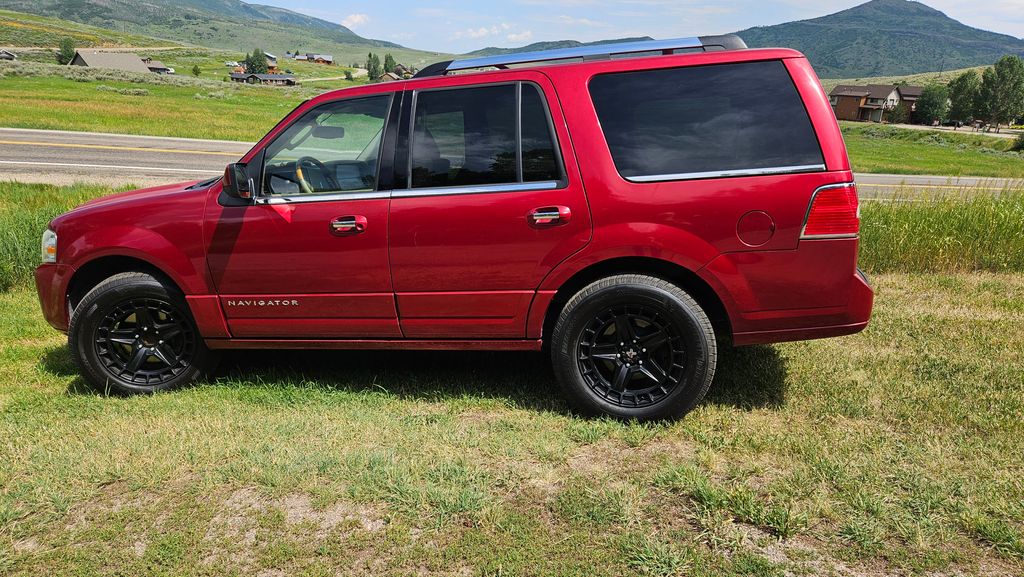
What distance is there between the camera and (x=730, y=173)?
351 cm

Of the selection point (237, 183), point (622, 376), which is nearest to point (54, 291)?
point (237, 183)

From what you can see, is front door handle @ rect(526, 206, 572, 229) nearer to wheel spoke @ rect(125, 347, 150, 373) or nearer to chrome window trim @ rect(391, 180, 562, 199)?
chrome window trim @ rect(391, 180, 562, 199)

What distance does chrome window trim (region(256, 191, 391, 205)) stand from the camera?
12.9ft

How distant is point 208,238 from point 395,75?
1.66 m

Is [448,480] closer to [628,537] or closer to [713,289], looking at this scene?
[628,537]

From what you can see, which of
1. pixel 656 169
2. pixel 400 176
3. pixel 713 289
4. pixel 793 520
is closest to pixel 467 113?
pixel 400 176

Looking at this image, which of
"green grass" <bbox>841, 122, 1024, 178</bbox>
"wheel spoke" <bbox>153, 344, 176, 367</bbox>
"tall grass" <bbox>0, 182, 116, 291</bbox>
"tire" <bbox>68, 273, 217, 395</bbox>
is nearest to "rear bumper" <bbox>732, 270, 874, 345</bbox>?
"tire" <bbox>68, 273, 217, 395</bbox>

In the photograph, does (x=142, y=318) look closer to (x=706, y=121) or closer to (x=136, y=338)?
(x=136, y=338)

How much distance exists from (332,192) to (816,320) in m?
2.83

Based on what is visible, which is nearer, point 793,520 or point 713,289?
point 793,520

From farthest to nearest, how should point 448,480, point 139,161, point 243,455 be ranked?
point 139,161, point 243,455, point 448,480

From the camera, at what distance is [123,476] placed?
3.36 m

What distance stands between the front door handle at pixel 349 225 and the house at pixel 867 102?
12698cm

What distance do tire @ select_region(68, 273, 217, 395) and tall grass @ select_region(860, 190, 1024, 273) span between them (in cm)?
668
